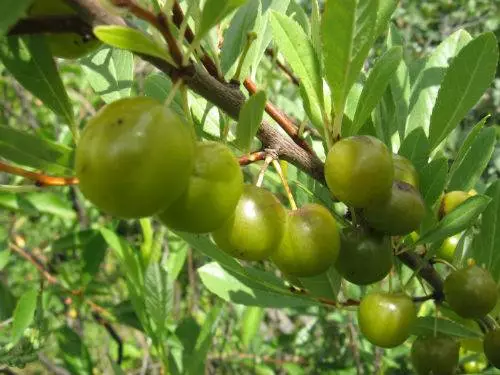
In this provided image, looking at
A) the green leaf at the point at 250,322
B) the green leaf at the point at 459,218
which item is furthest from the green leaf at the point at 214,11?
the green leaf at the point at 250,322

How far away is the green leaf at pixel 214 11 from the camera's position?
2.60 feet

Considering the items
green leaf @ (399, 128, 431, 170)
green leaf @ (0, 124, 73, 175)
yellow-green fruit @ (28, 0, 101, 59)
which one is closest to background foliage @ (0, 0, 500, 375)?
green leaf @ (0, 124, 73, 175)

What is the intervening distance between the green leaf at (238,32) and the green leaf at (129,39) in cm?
41

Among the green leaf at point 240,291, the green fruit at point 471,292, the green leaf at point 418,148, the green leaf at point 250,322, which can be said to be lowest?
the green leaf at point 250,322

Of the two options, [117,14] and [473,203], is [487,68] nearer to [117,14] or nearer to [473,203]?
[473,203]

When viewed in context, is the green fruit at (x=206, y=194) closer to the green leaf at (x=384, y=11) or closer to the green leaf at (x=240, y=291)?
the green leaf at (x=384, y=11)

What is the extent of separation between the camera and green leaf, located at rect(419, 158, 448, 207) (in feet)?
3.95

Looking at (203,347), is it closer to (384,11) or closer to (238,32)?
Answer: (238,32)

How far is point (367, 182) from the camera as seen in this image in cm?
98

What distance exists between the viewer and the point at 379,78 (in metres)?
1.08

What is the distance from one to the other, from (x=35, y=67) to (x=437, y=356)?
3.35ft

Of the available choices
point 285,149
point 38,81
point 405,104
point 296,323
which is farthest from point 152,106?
point 296,323

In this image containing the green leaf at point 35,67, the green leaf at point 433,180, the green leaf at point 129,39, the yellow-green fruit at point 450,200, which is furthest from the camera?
the yellow-green fruit at point 450,200

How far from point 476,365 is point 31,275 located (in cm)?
412
